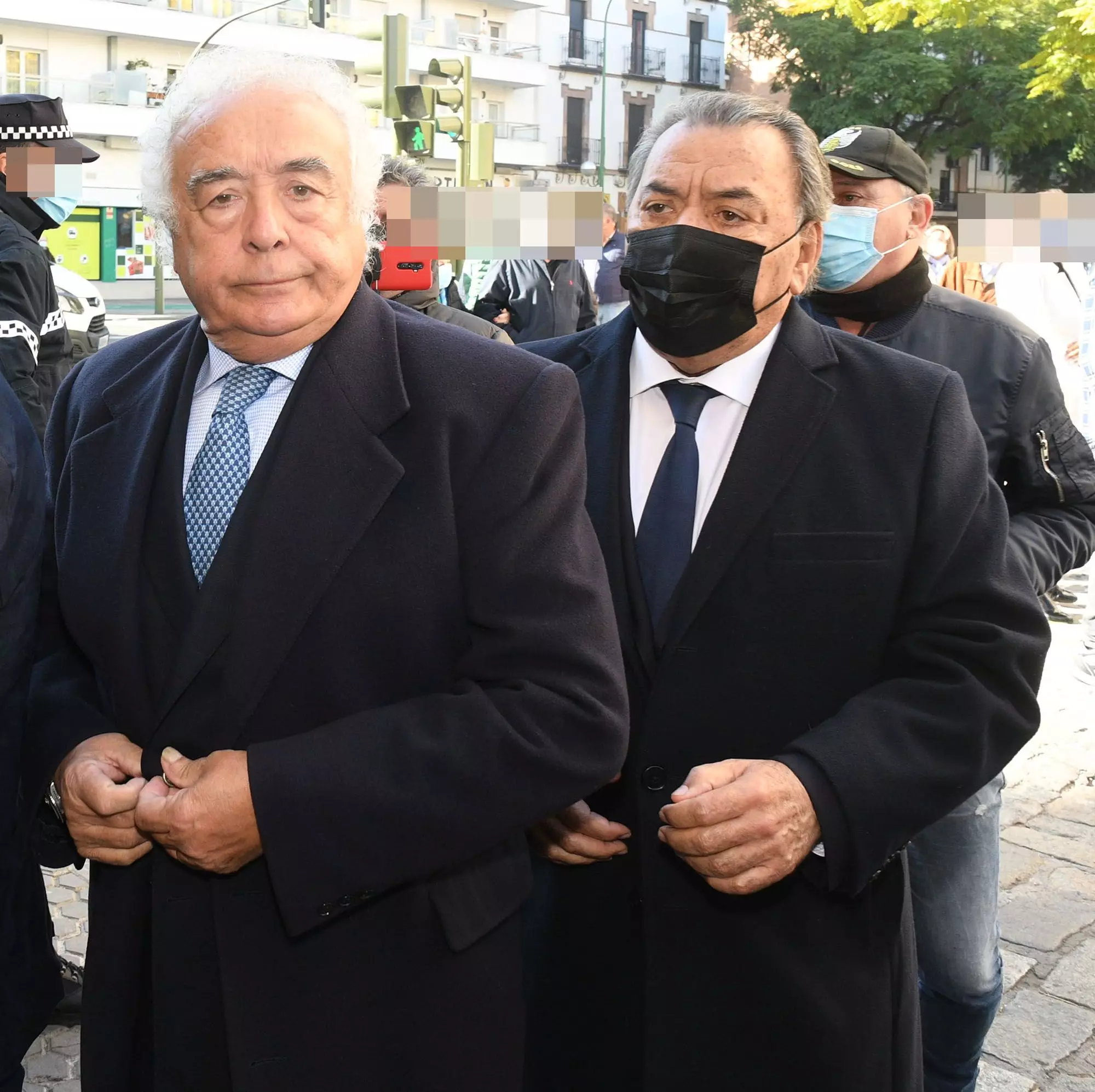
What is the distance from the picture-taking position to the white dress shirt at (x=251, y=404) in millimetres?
2000

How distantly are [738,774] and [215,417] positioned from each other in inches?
36.4

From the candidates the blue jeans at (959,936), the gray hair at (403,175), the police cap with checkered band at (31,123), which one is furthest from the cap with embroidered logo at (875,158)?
the police cap with checkered band at (31,123)

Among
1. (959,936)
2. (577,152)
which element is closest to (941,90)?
(577,152)

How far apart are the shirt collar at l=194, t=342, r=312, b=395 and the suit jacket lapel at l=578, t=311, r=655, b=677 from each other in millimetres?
542

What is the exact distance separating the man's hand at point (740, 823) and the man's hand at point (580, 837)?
0.24 metres

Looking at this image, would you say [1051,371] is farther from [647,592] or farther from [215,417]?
[215,417]

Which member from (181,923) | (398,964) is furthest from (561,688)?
(181,923)

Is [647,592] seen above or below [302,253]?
below

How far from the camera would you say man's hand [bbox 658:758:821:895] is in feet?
6.40

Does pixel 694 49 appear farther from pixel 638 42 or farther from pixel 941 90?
pixel 941 90

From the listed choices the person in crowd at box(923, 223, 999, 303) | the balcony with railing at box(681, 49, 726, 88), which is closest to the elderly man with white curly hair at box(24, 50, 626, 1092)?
the person in crowd at box(923, 223, 999, 303)

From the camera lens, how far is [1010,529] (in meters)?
2.81

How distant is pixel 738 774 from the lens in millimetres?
1997

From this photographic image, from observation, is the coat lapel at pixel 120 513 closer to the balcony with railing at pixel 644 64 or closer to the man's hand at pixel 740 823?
the man's hand at pixel 740 823
